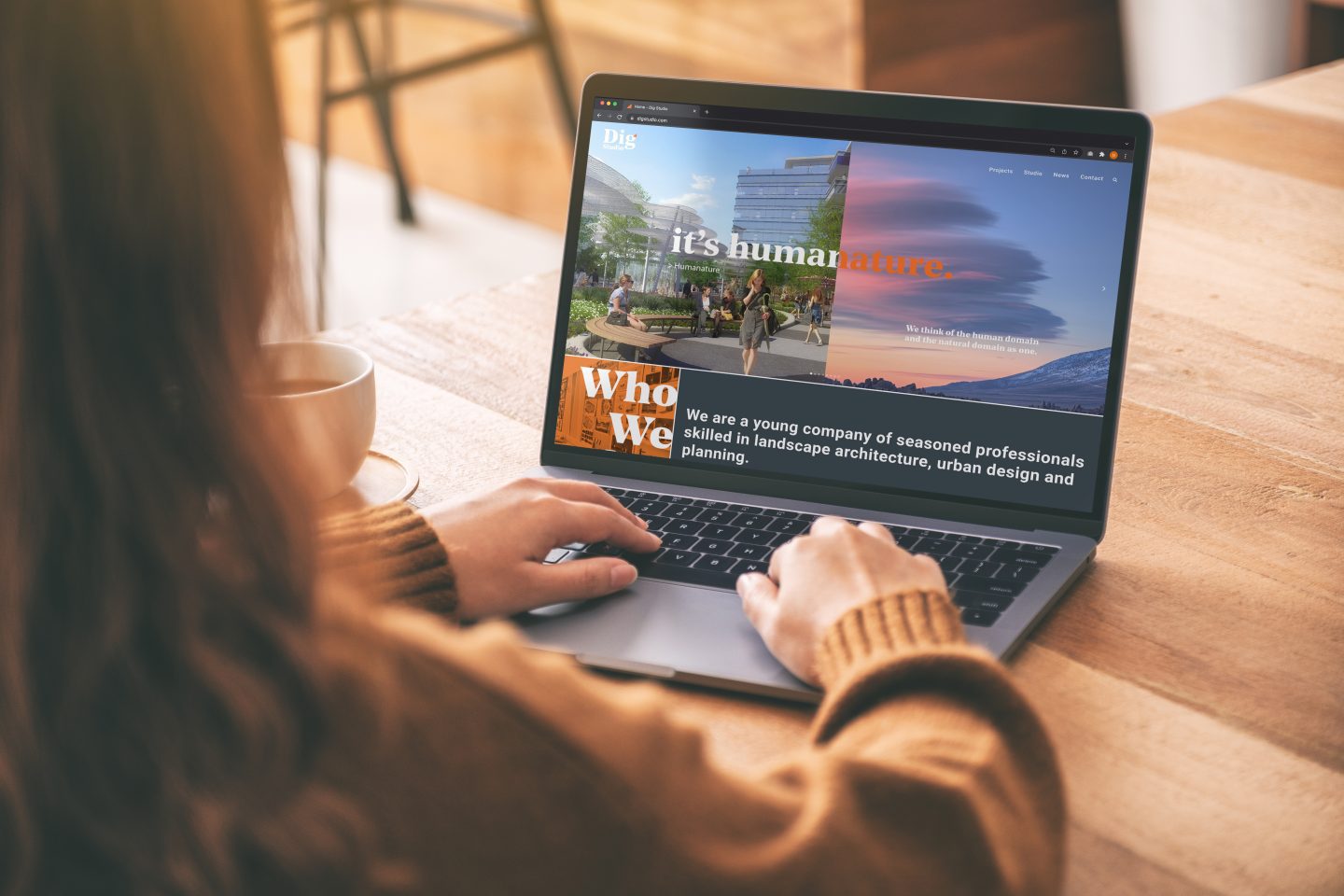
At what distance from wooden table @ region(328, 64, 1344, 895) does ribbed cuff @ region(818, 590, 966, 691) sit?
0.06 metres

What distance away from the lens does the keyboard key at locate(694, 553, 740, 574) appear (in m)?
0.78

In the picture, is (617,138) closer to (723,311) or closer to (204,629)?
(723,311)

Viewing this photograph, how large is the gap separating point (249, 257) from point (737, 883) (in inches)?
10.6

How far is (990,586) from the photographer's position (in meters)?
0.75

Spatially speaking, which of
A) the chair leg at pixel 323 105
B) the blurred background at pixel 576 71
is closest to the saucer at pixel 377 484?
the chair leg at pixel 323 105

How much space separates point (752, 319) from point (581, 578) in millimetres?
247

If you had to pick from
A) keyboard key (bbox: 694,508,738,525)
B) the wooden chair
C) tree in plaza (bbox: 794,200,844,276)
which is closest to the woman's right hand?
keyboard key (bbox: 694,508,738,525)

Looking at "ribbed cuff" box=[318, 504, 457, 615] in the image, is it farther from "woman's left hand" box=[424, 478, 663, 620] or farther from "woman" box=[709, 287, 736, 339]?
"woman" box=[709, 287, 736, 339]

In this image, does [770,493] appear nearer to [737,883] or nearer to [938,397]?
[938,397]

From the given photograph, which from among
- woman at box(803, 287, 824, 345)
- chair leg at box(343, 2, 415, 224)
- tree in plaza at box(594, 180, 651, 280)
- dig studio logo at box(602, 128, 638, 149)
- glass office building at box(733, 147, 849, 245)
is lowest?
chair leg at box(343, 2, 415, 224)

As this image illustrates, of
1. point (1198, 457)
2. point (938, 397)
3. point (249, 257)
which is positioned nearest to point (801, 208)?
point (938, 397)

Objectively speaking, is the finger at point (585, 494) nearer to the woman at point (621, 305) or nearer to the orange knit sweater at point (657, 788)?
the woman at point (621, 305)

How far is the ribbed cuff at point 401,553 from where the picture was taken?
2.28ft

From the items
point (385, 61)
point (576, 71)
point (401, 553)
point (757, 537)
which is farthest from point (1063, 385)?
point (576, 71)
